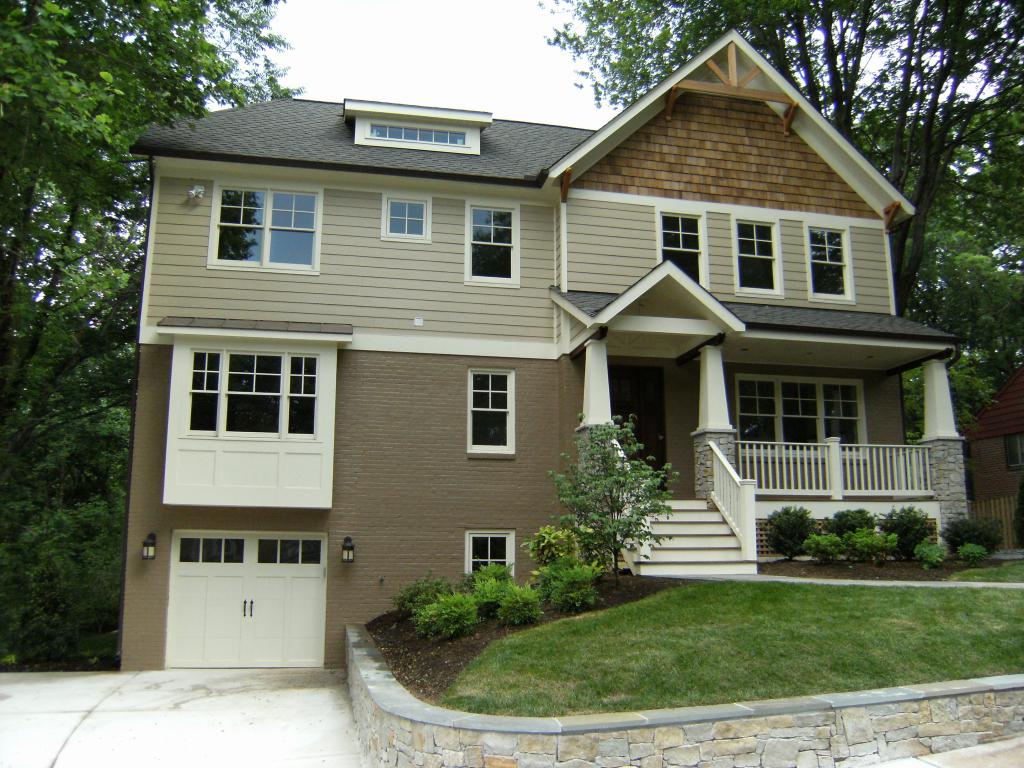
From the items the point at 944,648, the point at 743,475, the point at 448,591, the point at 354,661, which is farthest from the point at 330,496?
the point at 944,648

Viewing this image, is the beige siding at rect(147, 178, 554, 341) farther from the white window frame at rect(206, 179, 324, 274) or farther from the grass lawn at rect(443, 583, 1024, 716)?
the grass lawn at rect(443, 583, 1024, 716)

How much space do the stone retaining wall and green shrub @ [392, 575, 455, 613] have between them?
13.1 ft

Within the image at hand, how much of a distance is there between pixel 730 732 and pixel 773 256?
1101 centimetres

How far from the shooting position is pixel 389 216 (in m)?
14.7

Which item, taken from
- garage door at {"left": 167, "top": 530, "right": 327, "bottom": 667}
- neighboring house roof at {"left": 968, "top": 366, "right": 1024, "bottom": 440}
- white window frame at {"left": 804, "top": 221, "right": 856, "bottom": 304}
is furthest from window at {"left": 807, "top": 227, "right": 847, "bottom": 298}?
neighboring house roof at {"left": 968, "top": 366, "right": 1024, "bottom": 440}

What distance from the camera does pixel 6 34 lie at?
10.7m

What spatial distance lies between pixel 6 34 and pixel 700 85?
1091 cm

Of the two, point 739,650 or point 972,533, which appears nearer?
point 739,650

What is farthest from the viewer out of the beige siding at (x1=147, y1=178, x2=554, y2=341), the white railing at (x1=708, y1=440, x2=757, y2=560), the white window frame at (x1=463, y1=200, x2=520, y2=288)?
the white window frame at (x1=463, y1=200, x2=520, y2=288)

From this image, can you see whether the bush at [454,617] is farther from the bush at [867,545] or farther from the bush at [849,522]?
the bush at [849,522]

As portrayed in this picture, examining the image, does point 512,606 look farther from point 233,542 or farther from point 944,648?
point 233,542

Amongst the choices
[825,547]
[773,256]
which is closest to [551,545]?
[825,547]

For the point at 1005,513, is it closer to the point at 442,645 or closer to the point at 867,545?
the point at 867,545

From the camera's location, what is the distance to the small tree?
416 inches
